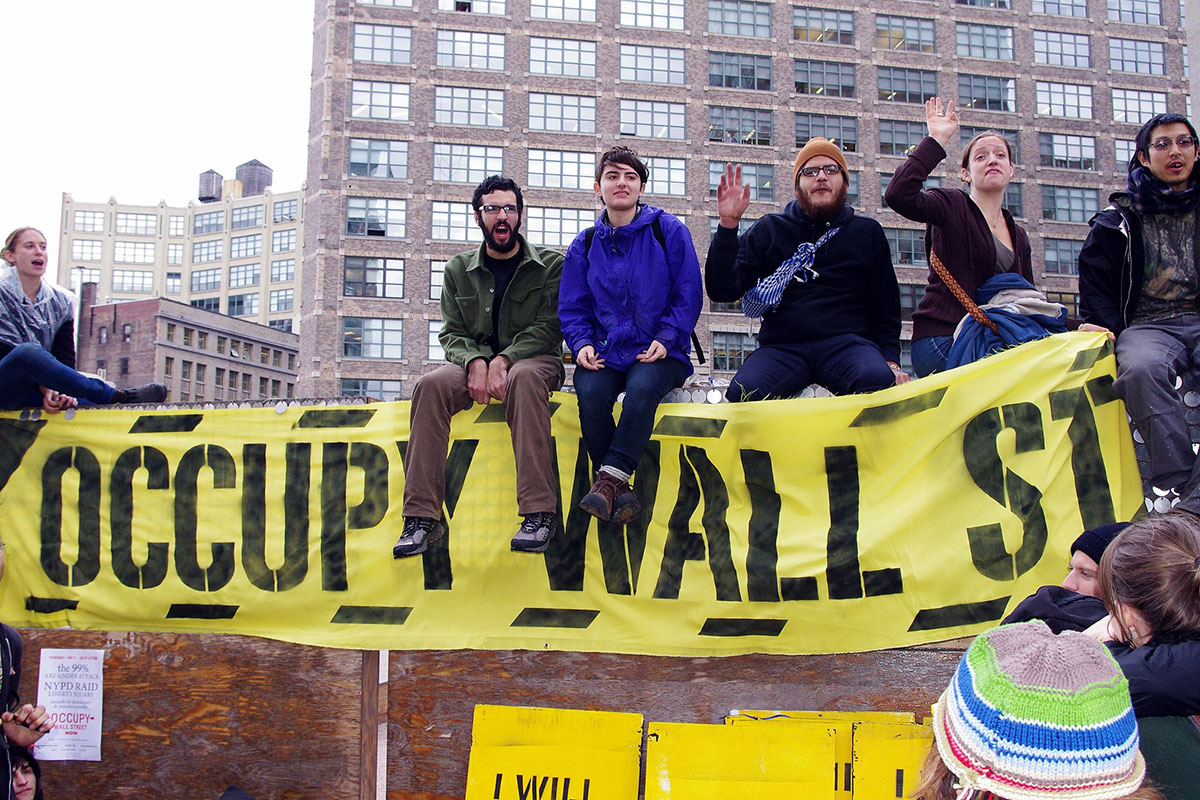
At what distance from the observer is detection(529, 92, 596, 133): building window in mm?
48906

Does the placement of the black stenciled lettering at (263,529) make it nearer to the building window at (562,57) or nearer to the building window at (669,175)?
the building window at (669,175)

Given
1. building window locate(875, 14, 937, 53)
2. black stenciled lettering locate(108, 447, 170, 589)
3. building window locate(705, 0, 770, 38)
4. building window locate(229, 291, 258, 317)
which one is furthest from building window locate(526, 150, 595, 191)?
building window locate(229, 291, 258, 317)

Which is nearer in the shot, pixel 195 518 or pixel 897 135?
pixel 195 518

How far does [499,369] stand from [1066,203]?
57425mm

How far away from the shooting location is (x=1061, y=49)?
54.3 metres

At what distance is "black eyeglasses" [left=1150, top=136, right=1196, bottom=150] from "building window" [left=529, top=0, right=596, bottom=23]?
49.9 meters

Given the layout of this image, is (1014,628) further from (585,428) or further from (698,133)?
(698,133)

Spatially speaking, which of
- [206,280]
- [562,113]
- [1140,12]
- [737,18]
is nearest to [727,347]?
[562,113]

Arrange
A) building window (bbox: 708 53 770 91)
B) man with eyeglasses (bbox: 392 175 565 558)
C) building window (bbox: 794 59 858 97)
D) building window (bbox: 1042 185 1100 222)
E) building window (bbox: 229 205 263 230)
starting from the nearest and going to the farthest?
man with eyeglasses (bbox: 392 175 565 558) → building window (bbox: 708 53 770 91) → building window (bbox: 794 59 858 97) → building window (bbox: 1042 185 1100 222) → building window (bbox: 229 205 263 230)

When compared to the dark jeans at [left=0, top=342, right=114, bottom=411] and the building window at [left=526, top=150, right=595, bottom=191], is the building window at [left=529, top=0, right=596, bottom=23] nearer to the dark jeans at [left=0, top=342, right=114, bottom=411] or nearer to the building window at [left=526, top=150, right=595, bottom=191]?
Result: the building window at [left=526, top=150, right=595, bottom=191]

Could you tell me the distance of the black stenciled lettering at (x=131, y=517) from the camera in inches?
190

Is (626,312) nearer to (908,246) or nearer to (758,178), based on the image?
(758,178)

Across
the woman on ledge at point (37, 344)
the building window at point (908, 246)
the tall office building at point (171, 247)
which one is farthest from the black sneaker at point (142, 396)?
the tall office building at point (171, 247)

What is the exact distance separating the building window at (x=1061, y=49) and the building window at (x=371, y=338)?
42.2 metres
